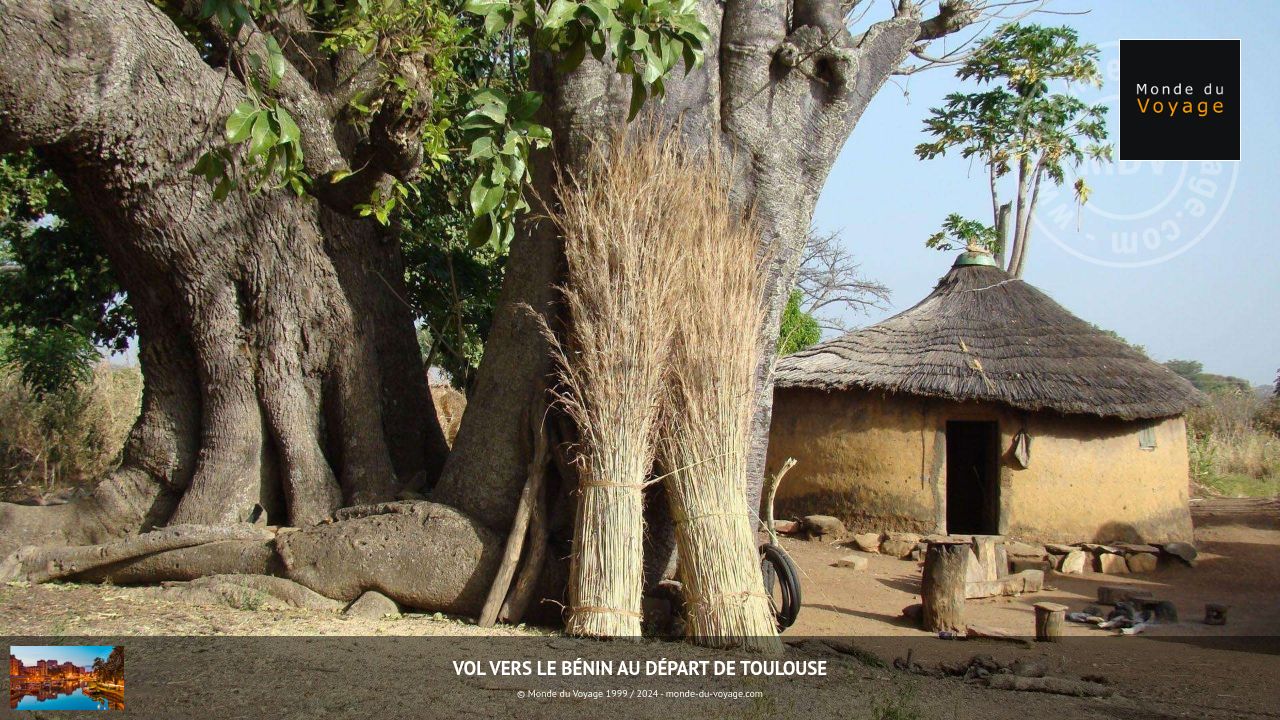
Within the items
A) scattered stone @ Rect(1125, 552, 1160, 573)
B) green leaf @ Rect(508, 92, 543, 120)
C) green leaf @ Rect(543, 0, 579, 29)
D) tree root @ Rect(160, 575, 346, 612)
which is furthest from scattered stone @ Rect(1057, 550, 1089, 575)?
green leaf @ Rect(543, 0, 579, 29)

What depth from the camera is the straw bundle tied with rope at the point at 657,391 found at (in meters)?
3.79

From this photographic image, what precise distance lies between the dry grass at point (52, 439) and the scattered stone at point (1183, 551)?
9.70m

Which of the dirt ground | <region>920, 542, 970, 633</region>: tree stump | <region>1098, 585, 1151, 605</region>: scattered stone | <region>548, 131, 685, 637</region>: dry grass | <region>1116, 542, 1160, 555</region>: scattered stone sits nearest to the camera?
the dirt ground

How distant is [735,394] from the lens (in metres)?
4.01

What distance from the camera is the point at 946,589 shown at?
5621 mm

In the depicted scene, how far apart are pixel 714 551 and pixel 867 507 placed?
5632 millimetres

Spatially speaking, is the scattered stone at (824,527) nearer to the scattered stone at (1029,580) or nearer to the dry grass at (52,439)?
the scattered stone at (1029,580)

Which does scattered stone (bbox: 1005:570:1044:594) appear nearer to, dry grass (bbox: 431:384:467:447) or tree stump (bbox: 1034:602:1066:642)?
tree stump (bbox: 1034:602:1066:642)

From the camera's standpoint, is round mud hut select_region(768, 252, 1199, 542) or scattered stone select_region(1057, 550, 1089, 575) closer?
scattered stone select_region(1057, 550, 1089, 575)

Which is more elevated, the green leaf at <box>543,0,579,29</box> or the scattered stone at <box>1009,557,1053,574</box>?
A: the green leaf at <box>543,0,579,29</box>

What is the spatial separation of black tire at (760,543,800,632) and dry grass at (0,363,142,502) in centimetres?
689

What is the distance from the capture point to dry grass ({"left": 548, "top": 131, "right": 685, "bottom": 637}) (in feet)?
12.4

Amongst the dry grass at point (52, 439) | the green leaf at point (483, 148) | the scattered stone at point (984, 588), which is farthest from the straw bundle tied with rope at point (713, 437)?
the dry grass at point (52, 439)

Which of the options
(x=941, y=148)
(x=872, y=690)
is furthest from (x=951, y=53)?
(x=941, y=148)
